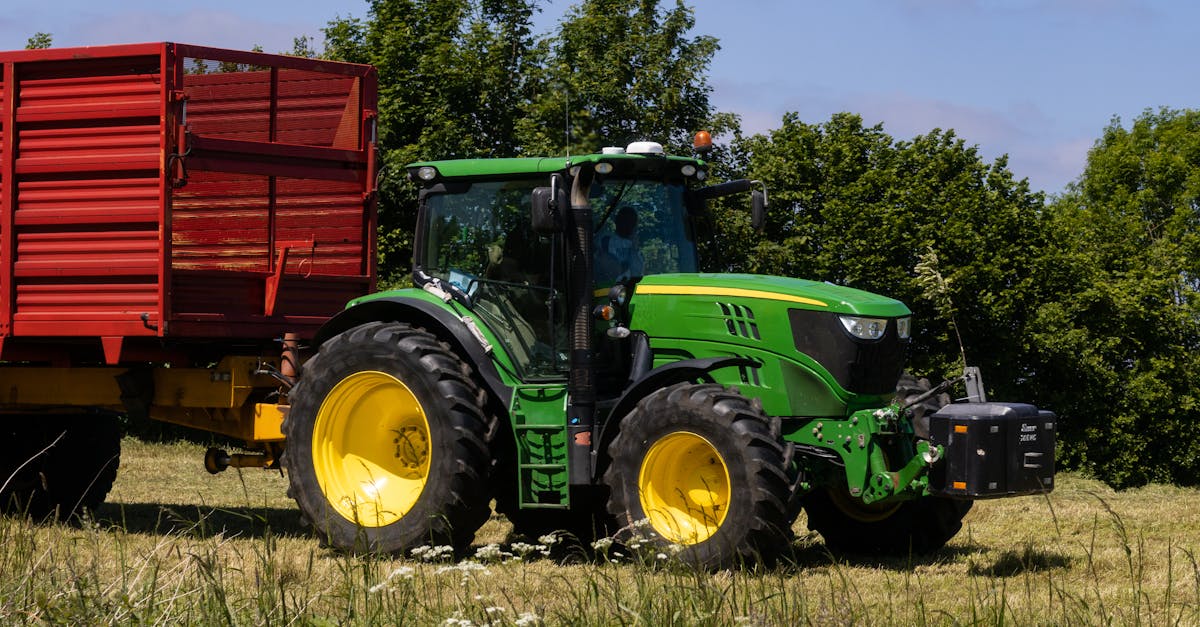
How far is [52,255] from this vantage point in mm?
9336

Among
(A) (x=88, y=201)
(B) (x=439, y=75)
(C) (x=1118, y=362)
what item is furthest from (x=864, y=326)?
(C) (x=1118, y=362)

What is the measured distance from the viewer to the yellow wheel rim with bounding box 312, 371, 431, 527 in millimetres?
8578

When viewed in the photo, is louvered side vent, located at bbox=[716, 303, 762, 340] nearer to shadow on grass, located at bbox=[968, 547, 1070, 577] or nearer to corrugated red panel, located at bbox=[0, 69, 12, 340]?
shadow on grass, located at bbox=[968, 547, 1070, 577]

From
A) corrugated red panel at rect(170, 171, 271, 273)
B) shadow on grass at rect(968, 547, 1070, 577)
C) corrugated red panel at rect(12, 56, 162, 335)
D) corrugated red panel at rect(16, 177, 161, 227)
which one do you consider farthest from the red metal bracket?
shadow on grass at rect(968, 547, 1070, 577)

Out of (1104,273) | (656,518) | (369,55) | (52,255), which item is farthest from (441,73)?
(656,518)

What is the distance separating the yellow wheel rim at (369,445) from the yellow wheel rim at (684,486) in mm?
1497

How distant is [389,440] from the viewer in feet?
28.6

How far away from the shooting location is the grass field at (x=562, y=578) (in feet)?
15.1

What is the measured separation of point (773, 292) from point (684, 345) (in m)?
0.59

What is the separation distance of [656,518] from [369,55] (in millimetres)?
21541

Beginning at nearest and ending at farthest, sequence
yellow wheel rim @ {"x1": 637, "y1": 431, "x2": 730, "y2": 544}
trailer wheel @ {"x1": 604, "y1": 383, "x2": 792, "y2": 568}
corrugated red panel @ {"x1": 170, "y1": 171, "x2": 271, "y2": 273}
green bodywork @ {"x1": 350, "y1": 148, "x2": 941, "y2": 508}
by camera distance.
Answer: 1. trailer wheel @ {"x1": 604, "y1": 383, "x2": 792, "y2": 568}
2. yellow wheel rim @ {"x1": 637, "y1": 431, "x2": 730, "y2": 544}
3. green bodywork @ {"x1": 350, "y1": 148, "x2": 941, "y2": 508}
4. corrugated red panel @ {"x1": 170, "y1": 171, "x2": 271, "y2": 273}

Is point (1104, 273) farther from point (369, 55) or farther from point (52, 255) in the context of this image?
point (52, 255)

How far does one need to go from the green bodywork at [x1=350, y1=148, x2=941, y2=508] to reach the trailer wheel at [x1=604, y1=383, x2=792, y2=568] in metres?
0.30

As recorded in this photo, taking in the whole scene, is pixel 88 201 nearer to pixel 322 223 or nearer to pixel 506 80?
pixel 322 223
